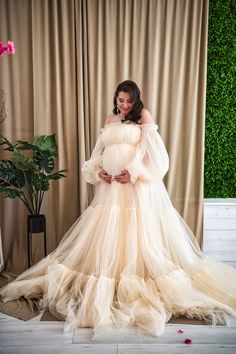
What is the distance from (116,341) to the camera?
1.82m

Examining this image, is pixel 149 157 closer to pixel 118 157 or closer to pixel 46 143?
pixel 118 157

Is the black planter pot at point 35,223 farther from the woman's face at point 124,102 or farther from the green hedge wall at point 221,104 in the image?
the green hedge wall at point 221,104

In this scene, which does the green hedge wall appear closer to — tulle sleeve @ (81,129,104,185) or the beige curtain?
the beige curtain

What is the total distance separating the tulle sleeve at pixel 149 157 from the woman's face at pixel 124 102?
0.22 m

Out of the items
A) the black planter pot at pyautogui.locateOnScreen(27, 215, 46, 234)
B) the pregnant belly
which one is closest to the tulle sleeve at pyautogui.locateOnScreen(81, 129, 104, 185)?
the pregnant belly

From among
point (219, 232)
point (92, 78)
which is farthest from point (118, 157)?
point (219, 232)

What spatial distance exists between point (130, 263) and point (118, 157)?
77 cm

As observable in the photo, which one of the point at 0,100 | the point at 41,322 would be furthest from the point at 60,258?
the point at 0,100

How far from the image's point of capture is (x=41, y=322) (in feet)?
6.69

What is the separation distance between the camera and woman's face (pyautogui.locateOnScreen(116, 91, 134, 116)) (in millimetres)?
2463

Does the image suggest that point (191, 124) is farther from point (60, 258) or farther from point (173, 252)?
point (60, 258)

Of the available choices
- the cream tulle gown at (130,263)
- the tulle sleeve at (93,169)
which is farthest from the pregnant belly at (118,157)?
the tulle sleeve at (93,169)

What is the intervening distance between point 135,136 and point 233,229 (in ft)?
4.51

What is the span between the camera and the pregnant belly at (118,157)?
238 centimetres
